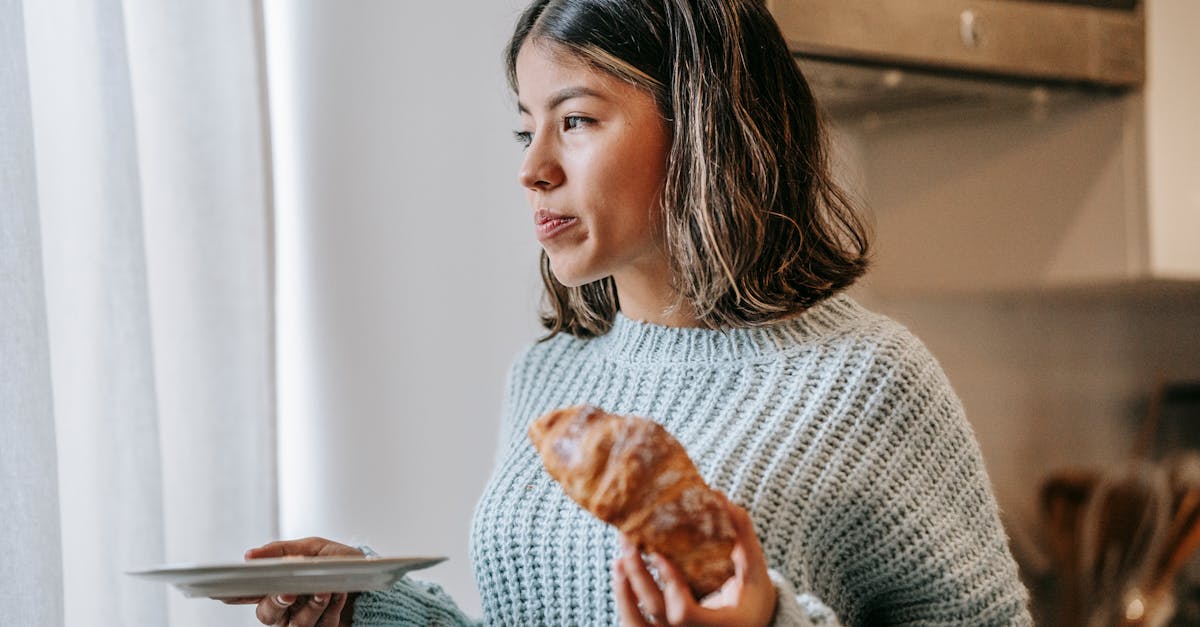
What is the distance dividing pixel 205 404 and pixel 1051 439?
1.55 metres

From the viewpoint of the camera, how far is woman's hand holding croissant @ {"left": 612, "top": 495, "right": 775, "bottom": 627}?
0.75 metres

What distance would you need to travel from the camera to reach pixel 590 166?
995 millimetres

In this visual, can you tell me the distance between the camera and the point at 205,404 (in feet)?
4.05

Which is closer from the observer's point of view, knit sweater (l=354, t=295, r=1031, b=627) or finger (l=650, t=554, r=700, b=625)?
finger (l=650, t=554, r=700, b=625)

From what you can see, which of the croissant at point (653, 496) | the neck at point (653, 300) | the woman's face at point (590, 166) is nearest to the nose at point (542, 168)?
the woman's face at point (590, 166)

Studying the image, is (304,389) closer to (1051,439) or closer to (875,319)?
(875,319)

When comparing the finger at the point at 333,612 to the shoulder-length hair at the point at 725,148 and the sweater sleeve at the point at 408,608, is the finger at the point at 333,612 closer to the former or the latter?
the sweater sleeve at the point at 408,608

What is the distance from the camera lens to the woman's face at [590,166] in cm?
100

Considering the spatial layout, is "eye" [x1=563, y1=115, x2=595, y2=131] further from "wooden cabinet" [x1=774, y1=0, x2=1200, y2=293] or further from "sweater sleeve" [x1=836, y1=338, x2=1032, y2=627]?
"wooden cabinet" [x1=774, y1=0, x2=1200, y2=293]

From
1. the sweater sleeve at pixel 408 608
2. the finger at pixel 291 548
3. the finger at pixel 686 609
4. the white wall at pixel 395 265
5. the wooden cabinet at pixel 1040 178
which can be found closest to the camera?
the finger at pixel 686 609

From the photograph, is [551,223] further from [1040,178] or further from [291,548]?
[1040,178]

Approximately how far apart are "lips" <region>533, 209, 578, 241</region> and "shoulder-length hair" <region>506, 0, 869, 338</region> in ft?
0.27

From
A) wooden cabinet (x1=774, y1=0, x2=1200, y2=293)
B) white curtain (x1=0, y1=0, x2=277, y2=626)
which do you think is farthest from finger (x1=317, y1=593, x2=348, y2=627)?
wooden cabinet (x1=774, y1=0, x2=1200, y2=293)

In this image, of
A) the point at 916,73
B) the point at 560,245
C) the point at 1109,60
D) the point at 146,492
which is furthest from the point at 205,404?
the point at 1109,60
